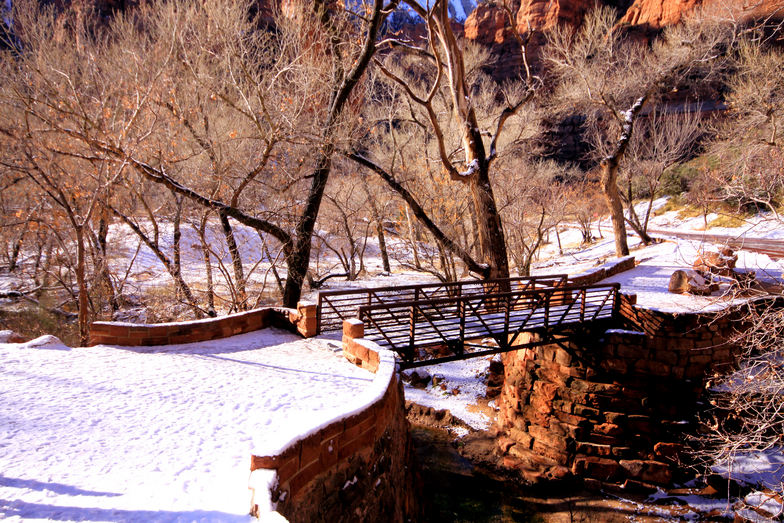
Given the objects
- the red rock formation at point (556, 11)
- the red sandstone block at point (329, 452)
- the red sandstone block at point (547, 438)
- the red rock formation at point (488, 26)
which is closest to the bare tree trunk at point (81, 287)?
the red sandstone block at point (329, 452)

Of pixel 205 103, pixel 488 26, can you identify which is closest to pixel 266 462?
pixel 205 103

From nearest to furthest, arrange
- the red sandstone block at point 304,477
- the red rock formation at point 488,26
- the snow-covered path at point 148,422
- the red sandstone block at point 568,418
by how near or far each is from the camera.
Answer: the snow-covered path at point 148,422 → the red sandstone block at point 304,477 → the red sandstone block at point 568,418 → the red rock formation at point 488,26

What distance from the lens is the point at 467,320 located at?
378 inches

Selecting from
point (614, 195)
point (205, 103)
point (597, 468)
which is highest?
point (205, 103)

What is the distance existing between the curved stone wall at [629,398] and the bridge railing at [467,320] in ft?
2.91

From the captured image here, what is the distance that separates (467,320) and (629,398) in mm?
3949

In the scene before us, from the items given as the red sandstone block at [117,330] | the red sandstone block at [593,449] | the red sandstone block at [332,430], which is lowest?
the red sandstone block at [593,449]

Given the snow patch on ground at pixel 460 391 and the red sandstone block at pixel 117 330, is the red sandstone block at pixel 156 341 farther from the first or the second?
the snow patch on ground at pixel 460 391

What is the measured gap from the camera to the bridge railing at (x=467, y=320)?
7.68 metres

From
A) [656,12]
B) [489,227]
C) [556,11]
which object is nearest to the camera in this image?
[489,227]

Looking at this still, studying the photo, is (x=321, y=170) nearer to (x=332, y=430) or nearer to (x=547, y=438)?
(x=547, y=438)

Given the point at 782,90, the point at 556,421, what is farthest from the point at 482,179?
the point at 782,90

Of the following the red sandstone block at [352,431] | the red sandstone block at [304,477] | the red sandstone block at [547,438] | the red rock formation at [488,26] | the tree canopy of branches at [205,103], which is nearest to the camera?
the red sandstone block at [304,477]

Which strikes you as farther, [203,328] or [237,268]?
[237,268]
